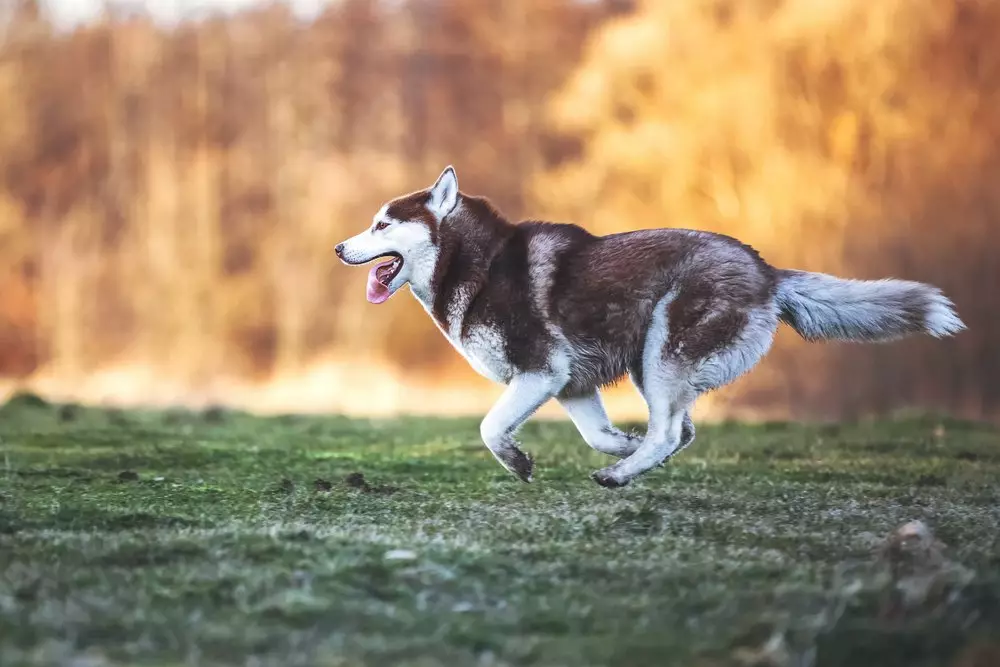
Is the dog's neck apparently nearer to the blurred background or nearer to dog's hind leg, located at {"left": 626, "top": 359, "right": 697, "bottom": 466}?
A: dog's hind leg, located at {"left": 626, "top": 359, "right": 697, "bottom": 466}

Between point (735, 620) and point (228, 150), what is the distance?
55.6 ft

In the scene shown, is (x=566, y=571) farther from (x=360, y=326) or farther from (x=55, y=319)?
(x=55, y=319)

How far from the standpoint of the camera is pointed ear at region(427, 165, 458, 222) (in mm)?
6879

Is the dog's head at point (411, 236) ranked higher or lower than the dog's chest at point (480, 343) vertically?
higher

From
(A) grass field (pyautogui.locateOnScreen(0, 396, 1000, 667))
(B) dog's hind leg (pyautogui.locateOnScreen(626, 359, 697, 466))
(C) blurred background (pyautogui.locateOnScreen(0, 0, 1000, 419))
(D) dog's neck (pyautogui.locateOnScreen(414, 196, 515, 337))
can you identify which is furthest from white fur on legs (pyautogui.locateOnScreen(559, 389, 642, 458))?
(C) blurred background (pyautogui.locateOnScreen(0, 0, 1000, 419))

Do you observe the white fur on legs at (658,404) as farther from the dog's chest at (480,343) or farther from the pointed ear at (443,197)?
the pointed ear at (443,197)

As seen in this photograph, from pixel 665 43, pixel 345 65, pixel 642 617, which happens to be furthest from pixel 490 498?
pixel 345 65

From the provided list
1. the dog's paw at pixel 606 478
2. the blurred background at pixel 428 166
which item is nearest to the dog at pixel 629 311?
the dog's paw at pixel 606 478

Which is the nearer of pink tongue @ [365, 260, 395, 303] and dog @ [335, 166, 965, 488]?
dog @ [335, 166, 965, 488]

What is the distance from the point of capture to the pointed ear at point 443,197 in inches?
271

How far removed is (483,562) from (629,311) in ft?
7.26

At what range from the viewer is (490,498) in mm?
6555

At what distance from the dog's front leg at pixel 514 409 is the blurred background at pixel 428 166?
346 inches

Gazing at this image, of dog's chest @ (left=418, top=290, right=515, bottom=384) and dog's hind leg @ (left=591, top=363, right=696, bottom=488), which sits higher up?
dog's chest @ (left=418, top=290, right=515, bottom=384)
